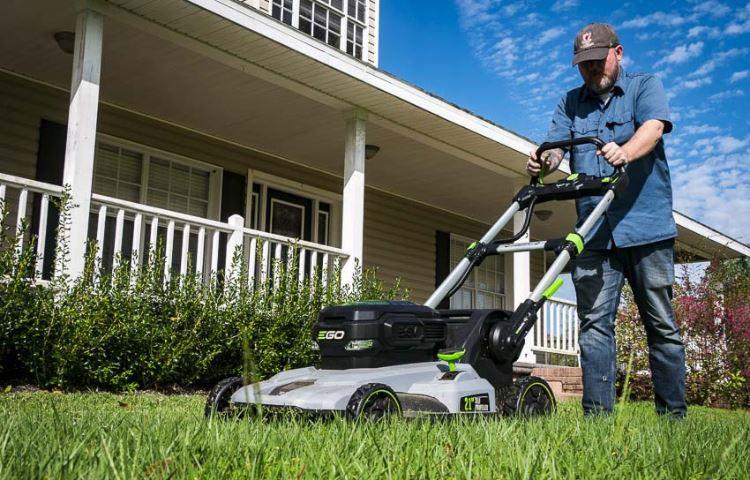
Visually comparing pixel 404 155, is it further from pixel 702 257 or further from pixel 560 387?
pixel 702 257

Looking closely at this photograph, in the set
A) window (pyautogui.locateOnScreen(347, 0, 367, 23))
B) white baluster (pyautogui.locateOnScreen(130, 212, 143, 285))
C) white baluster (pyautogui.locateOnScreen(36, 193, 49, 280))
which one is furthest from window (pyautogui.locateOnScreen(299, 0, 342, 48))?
white baluster (pyautogui.locateOnScreen(36, 193, 49, 280))

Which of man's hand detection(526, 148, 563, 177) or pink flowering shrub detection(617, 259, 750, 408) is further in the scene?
pink flowering shrub detection(617, 259, 750, 408)

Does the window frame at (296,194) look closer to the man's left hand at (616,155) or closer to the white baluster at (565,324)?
the white baluster at (565,324)

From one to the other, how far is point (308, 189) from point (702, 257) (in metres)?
9.74

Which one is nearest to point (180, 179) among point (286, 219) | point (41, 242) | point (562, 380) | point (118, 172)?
point (118, 172)

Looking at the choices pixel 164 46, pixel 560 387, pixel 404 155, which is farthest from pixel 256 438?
pixel 404 155

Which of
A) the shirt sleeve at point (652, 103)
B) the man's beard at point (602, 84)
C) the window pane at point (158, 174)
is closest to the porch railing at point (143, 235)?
the window pane at point (158, 174)

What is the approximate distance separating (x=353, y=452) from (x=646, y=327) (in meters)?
2.37

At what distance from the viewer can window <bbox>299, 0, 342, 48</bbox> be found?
32.7ft

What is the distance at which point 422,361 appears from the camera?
12.1 feet

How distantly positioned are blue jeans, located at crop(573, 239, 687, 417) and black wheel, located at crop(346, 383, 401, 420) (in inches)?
49.3

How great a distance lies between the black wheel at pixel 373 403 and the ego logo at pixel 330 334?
1.53 feet

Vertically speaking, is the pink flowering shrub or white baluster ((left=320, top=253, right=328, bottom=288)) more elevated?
white baluster ((left=320, top=253, right=328, bottom=288))

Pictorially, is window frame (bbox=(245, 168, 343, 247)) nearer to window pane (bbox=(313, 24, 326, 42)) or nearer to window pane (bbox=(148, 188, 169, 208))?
window pane (bbox=(148, 188, 169, 208))
